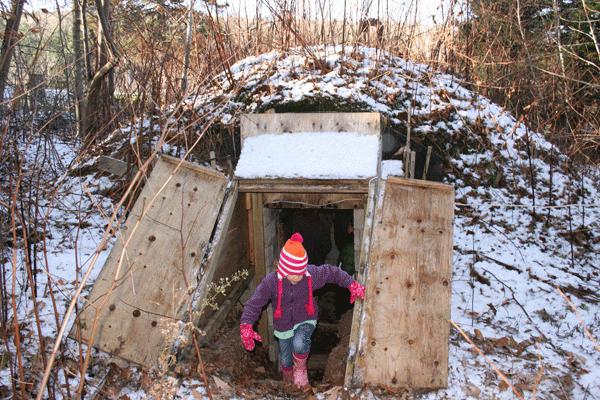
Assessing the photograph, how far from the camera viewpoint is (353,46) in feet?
28.2

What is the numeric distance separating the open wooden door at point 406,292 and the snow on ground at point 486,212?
0.41 meters

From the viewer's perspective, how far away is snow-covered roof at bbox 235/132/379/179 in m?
4.48

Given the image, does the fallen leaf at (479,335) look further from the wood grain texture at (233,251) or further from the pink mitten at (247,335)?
the wood grain texture at (233,251)

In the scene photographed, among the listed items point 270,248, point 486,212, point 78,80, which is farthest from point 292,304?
point 78,80

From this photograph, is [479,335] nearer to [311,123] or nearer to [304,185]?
[304,185]

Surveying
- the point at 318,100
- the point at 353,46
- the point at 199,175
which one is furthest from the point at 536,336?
the point at 353,46

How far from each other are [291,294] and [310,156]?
4.13 feet

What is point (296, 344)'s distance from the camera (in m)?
4.38

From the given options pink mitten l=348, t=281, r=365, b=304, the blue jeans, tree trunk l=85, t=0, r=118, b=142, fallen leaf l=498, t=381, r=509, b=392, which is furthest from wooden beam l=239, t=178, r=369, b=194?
tree trunk l=85, t=0, r=118, b=142

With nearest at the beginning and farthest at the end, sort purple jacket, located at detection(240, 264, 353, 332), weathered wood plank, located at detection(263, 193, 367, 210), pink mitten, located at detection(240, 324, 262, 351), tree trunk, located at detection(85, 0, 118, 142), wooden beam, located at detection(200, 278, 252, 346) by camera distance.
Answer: pink mitten, located at detection(240, 324, 262, 351)
purple jacket, located at detection(240, 264, 353, 332)
wooden beam, located at detection(200, 278, 252, 346)
weathered wood plank, located at detection(263, 193, 367, 210)
tree trunk, located at detection(85, 0, 118, 142)

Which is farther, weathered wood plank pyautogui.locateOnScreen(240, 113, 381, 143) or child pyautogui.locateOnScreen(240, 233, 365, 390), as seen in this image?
weathered wood plank pyautogui.locateOnScreen(240, 113, 381, 143)

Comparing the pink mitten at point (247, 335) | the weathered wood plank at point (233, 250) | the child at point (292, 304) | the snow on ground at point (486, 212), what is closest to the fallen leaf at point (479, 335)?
the snow on ground at point (486, 212)

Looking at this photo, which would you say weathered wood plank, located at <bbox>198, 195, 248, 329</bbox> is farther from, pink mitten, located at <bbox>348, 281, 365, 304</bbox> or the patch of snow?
the patch of snow

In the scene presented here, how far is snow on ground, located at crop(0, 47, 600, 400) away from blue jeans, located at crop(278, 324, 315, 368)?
120 cm
